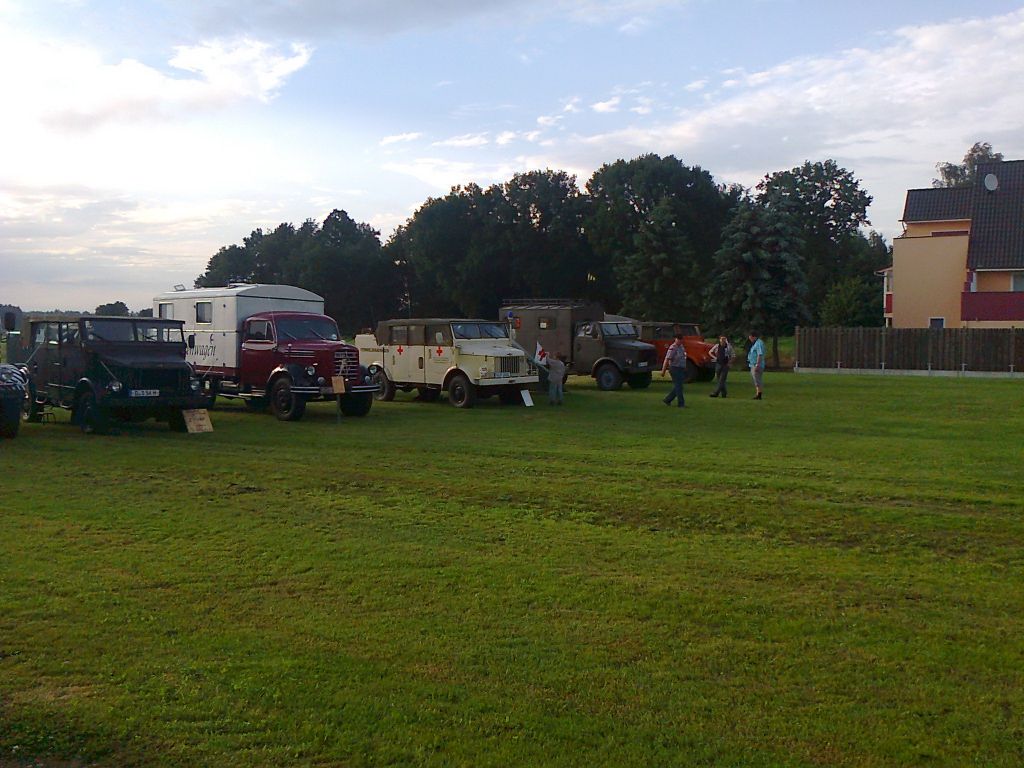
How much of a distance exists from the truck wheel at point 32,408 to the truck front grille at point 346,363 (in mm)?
5461

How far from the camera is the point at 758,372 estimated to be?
24.3 m

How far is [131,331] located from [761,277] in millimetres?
35153

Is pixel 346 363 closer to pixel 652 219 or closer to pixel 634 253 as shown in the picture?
pixel 652 219

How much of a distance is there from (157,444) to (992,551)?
470 inches

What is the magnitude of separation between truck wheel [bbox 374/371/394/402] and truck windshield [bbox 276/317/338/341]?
10.1 ft

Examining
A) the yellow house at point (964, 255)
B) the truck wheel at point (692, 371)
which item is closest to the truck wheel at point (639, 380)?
the truck wheel at point (692, 371)

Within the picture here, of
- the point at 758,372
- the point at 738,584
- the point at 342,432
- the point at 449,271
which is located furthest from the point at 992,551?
the point at 449,271

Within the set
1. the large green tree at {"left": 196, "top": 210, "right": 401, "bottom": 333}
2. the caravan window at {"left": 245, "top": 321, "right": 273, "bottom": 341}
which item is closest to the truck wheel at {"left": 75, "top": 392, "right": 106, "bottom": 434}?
the caravan window at {"left": 245, "top": 321, "right": 273, "bottom": 341}

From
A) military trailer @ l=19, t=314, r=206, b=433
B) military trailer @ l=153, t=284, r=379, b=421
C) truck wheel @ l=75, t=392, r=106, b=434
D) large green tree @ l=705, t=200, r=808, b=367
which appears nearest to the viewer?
truck wheel @ l=75, t=392, r=106, b=434

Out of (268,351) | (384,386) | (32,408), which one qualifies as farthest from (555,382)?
(32,408)

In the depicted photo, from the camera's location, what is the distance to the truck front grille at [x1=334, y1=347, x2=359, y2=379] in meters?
19.3

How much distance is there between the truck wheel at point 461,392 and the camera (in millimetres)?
21625

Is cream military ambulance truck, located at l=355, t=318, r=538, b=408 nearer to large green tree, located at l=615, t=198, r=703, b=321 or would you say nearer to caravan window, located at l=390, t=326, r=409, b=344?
caravan window, located at l=390, t=326, r=409, b=344

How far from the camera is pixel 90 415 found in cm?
1659
